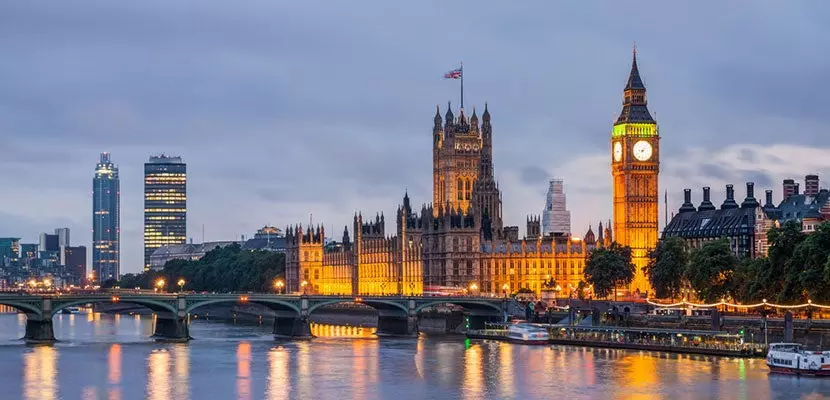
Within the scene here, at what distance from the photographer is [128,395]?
96750 mm

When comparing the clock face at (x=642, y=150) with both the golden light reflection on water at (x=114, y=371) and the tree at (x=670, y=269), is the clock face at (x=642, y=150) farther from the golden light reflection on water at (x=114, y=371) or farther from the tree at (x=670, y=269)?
the golden light reflection on water at (x=114, y=371)

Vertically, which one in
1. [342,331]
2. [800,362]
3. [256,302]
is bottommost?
[800,362]

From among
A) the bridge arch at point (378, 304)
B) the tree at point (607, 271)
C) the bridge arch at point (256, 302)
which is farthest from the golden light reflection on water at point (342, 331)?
the tree at point (607, 271)

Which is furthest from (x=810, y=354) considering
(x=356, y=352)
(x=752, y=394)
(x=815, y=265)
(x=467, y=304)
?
(x=467, y=304)

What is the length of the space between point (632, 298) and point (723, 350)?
54194 millimetres

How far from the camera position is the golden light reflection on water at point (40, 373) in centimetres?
9706

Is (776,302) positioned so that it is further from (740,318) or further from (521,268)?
(521,268)

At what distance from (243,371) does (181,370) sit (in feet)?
14.8

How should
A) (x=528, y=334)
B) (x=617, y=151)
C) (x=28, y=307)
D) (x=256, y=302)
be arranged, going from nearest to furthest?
1. (x=28, y=307)
2. (x=528, y=334)
3. (x=256, y=302)
4. (x=617, y=151)

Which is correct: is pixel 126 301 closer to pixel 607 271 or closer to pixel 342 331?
pixel 342 331

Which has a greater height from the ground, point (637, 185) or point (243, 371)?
point (637, 185)

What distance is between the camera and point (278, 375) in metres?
109

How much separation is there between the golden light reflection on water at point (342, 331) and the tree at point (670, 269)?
31.0 meters

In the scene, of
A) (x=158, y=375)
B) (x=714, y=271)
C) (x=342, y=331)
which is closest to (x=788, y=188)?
(x=714, y=271)
